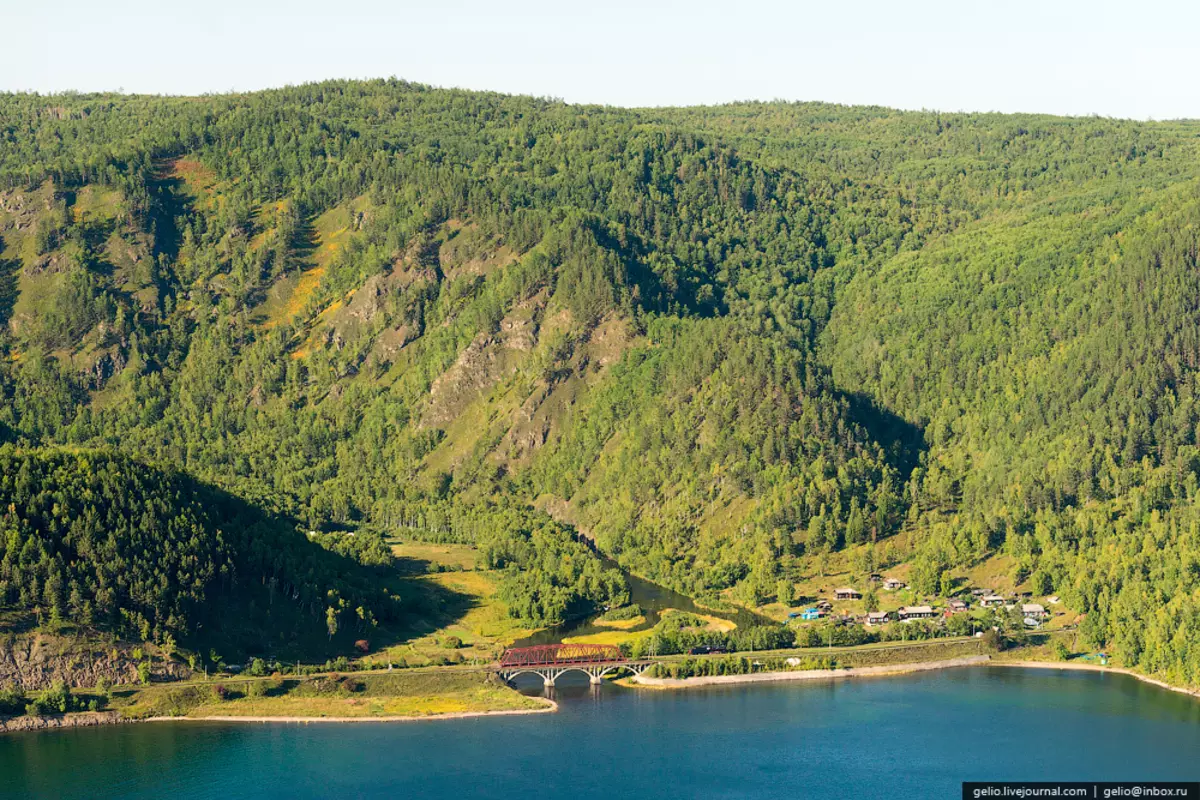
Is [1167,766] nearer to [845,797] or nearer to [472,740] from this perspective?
[845,797]

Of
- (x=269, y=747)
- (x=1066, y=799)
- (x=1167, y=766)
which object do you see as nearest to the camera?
(x=1066, y=799)

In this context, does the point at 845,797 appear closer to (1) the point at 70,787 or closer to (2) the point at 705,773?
(2) the point at 705,773

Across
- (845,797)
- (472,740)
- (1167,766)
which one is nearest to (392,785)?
(472,740)

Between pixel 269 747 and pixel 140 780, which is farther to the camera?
pixel 269 747

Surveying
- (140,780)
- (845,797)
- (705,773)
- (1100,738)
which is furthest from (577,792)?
(1100,738)

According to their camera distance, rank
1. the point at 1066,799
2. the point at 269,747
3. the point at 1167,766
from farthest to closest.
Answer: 1. the point at 269,747
2. the point at 1167,766
3. the point at 1066,799

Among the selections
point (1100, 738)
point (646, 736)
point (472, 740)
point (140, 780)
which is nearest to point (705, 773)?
point (646, 736)

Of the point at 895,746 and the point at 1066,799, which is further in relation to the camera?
the point at 895,746

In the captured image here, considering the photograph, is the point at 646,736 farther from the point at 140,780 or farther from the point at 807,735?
the point at 140,780
